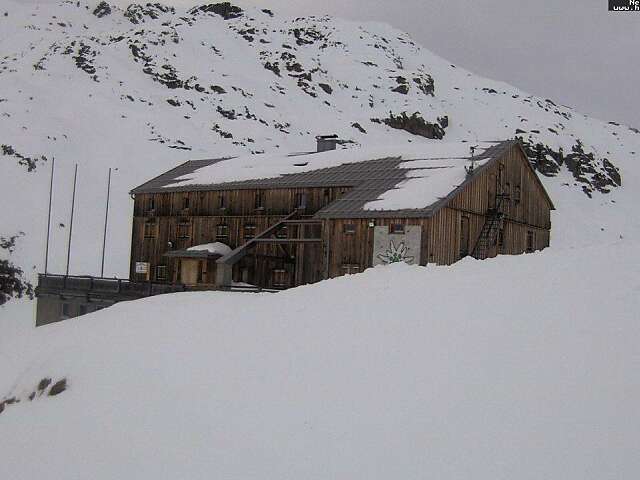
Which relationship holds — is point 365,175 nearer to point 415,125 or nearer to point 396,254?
point 396,254

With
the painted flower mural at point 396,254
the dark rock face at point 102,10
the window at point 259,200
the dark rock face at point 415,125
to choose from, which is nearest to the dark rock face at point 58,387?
the painted flower mural at point 396,254

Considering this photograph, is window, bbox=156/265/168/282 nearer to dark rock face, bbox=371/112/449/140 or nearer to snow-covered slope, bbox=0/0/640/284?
snow-covered slope, bbox=0/0/640/284

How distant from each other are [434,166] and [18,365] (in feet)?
72.0

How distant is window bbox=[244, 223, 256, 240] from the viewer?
128 ft

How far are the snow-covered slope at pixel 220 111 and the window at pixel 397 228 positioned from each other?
31993 millimetres

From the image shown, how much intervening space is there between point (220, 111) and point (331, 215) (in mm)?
61588

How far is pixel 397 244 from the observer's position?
30391mm

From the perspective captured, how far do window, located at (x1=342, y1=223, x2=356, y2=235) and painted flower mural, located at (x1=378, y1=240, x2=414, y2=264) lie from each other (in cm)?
214

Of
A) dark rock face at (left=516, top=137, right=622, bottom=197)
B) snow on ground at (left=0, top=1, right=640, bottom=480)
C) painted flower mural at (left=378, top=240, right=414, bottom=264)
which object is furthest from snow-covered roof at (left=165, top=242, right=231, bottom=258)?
dark rock face at (left=516, top=137, right=622, bottom=197)

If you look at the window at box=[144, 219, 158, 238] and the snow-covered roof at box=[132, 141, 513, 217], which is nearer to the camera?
the snow-covered roof at box=[132, 141, 513, 217]

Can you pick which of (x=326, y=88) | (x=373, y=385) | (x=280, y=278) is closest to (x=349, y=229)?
(x=280, y=278)

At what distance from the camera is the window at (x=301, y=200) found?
36.7m

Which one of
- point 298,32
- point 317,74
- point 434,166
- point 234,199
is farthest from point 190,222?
point 298,32

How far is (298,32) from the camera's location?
130 m
